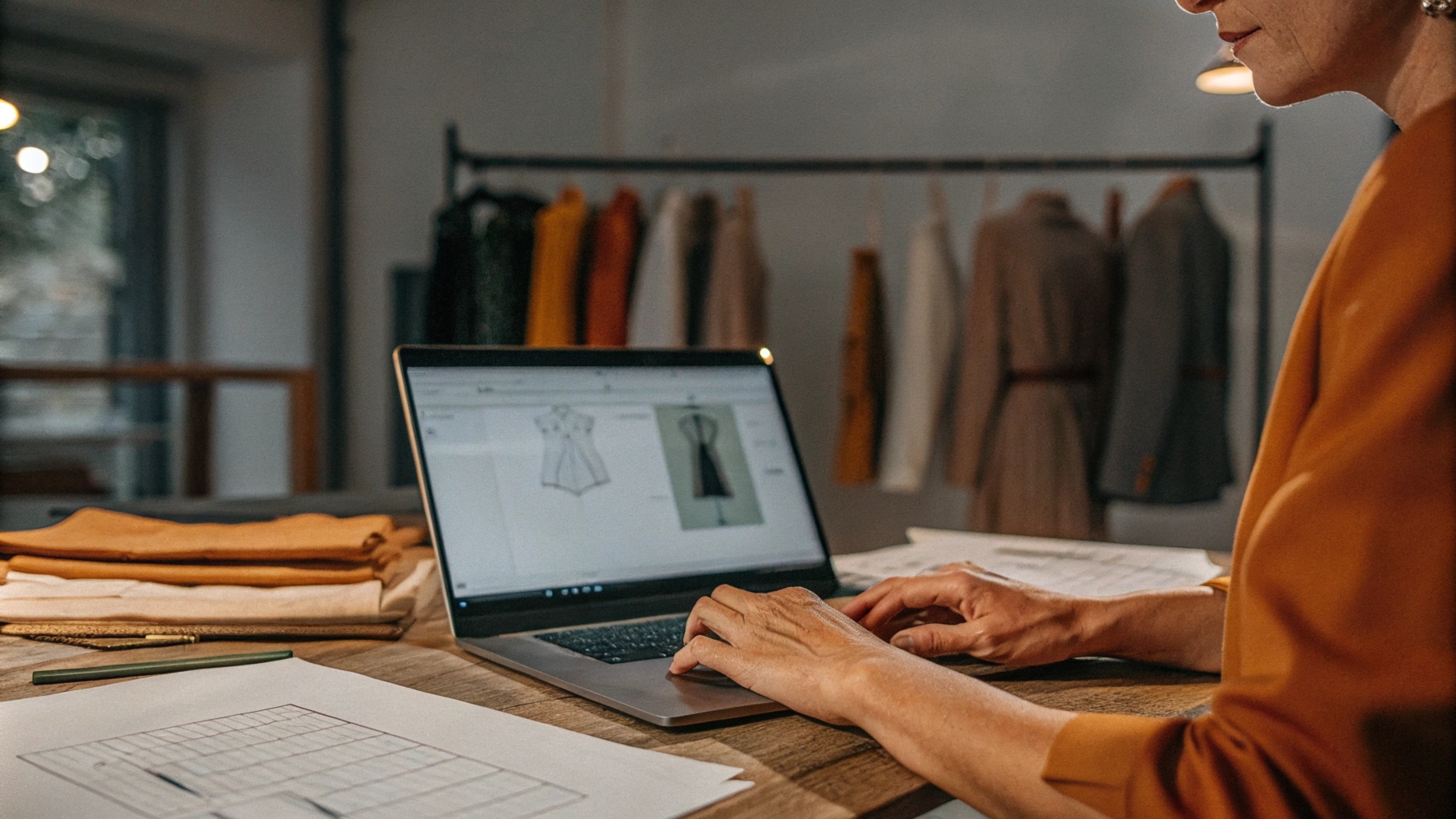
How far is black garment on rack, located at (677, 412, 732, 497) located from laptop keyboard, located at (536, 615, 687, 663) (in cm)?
15

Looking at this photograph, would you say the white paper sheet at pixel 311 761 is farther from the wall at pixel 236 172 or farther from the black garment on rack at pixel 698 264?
the wall at pixel 236 172

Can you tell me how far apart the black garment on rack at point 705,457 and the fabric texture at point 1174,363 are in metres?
2.06

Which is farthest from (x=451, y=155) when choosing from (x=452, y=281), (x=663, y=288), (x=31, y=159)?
(x=31, y=159)

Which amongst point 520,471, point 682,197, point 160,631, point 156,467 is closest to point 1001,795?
point 520,471

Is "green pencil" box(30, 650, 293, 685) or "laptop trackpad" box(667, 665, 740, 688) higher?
"green pencil" box(30, 650, 293, 685)

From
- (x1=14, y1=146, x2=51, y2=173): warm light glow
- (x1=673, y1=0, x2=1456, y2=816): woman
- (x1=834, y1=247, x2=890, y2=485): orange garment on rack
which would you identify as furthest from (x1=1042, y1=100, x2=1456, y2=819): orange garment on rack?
(x1=834, y1=247, x2=890, y2=485): orange garment on rack

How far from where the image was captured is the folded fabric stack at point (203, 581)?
0.82m

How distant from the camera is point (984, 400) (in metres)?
2.99

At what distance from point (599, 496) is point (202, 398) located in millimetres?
2366

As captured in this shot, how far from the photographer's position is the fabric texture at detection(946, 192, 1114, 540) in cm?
289

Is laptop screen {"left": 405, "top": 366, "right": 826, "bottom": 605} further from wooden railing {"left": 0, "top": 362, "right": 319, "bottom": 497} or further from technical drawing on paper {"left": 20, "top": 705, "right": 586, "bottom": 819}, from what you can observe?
wooden railing {"left": 0, "top": 362, "right": 319, "bottom": 497}

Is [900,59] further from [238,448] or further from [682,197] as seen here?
[238,448]

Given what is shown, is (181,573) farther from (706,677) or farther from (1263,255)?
(1263,255)

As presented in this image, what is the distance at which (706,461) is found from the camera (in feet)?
3.30
